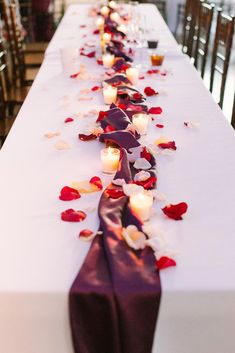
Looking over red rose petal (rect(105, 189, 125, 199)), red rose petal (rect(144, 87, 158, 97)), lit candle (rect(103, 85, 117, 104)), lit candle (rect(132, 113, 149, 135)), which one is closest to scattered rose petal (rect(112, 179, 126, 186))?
red rose petal (rect(105, 189, 125, 199))

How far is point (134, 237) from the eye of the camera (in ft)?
3.05

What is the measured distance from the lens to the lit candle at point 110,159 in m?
1.23

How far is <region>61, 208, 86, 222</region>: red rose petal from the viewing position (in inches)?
40.8

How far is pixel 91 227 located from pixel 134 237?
133 mm

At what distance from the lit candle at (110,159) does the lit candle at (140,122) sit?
0.26 m

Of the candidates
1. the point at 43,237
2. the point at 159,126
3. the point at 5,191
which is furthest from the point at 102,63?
the point at 43,237

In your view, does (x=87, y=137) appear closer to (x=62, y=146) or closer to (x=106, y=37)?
(x=62, y=146)

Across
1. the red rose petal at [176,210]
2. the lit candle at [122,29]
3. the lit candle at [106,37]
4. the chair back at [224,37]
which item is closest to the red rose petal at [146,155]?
the red rose petal at [176,210]

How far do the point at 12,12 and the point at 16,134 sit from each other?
1.77m

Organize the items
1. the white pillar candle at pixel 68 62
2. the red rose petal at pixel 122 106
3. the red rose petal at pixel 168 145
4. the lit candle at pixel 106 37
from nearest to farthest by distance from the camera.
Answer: the red rose petal at pixel 168 145, the red rose petal at pixel 122 106, the white pillar candle at pixel 68 62, the lit candle at pixel 106 37

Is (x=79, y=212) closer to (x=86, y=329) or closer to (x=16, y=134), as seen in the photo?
(x=86, y=329)

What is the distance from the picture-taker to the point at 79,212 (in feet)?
3.46

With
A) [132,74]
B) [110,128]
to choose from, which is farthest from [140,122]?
[132,74]

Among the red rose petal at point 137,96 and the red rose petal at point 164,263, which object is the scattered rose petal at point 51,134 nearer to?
the red rose petal at point 137,96
